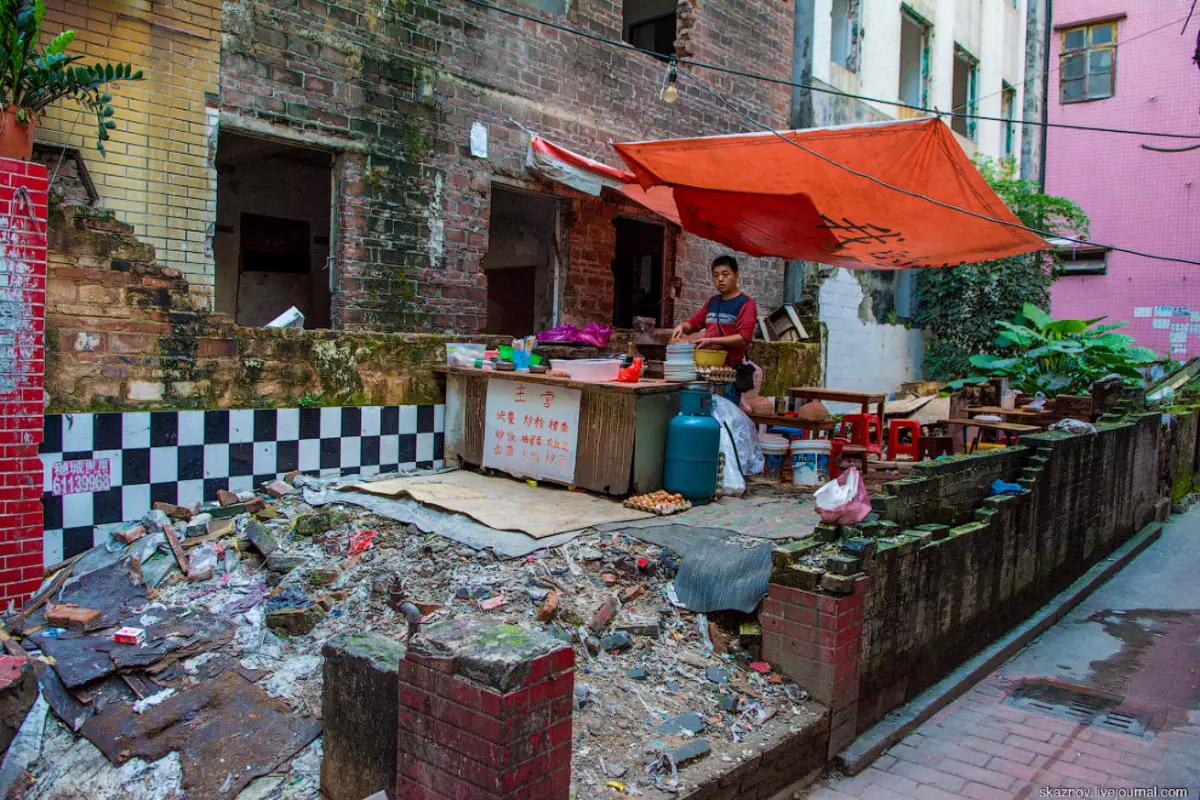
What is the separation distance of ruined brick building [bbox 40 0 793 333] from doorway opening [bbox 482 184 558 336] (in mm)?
58

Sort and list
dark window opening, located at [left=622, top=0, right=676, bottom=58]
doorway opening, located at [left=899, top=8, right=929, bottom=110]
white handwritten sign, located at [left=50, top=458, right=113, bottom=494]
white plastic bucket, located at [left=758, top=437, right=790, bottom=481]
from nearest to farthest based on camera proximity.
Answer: white handwritten sign, located at [left=50, top=458, right=113, bottom=494]
white plastic bucket, located at [left=758, top=437, right=790, bottom=481]
dark window opening, located at [left=622, top=0, right=676, bottom=58]
doorway opening, located at [left=899, top=8, right=929, bottom=110]

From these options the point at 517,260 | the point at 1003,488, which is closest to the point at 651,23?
the point at 517,260

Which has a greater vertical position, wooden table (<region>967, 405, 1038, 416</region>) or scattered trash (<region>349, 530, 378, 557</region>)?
wooden table (<region>967, 405, 1038, 416</region>)

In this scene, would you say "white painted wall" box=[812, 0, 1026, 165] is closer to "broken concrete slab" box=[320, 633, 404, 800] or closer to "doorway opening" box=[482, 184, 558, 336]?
"doorway opening" box=[482, 184, 558, 336]

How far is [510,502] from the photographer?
5234mm

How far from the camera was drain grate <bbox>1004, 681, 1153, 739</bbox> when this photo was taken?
463 centimetres

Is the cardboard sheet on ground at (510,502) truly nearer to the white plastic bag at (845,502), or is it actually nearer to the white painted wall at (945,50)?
the white plastic bag at (845,502)

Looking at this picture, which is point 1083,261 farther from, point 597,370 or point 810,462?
point 597,370

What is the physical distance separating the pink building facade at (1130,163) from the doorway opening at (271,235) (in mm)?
15802

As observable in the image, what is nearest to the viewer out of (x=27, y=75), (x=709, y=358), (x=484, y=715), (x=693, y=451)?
(x=484, y=715)

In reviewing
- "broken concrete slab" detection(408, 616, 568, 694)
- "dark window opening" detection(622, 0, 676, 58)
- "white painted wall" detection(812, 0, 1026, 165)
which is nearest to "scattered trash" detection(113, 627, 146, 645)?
"broken concrete slab" detection(408, 616, 568, 694)

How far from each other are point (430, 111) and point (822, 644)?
579cm

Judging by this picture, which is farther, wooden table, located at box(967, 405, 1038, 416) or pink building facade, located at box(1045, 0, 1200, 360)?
pink building facade, located at box(1045, 0, 1200, 360)

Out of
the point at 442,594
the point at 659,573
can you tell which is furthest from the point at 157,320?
the point at 659,573
